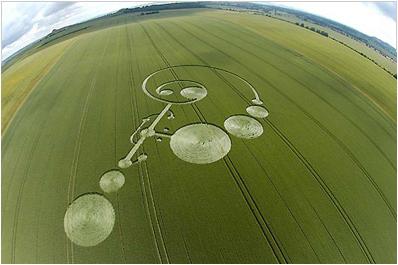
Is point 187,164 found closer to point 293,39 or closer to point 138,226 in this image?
point 138,226

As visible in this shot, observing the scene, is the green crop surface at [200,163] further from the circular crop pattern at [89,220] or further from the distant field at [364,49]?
the distant field at [364,49]

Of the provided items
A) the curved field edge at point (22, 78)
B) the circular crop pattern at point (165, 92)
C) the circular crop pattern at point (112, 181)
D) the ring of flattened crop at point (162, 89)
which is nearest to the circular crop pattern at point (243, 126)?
the ring of flattened crop at point (162, 89)

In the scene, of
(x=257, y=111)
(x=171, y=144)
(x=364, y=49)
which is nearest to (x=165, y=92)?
(x=171, y=144)

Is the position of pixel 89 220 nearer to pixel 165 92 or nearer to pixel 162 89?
pixel 165 92

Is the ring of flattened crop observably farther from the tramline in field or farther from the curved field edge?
the curved field edge

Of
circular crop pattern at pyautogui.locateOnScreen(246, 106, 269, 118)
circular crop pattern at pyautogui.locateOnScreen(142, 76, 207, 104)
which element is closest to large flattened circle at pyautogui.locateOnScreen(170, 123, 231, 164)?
circular crop pattern at pyautogui.locateOnScreen(246, 106, 269, 118)
